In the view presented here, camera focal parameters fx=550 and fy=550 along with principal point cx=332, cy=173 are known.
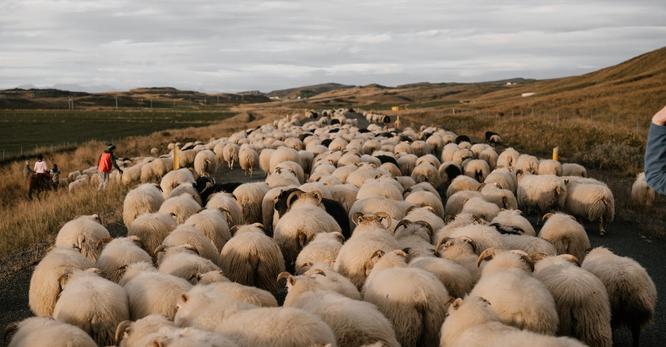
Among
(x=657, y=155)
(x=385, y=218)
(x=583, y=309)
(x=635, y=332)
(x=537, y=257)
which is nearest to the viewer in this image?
(x=657, y=155)

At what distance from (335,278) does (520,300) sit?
2.06 m

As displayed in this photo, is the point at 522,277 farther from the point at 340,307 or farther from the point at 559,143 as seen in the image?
the point at 559,143

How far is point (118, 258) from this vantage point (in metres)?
7.78

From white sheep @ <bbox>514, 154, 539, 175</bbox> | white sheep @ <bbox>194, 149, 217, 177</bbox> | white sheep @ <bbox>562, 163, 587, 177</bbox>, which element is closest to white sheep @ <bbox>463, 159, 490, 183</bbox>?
white sheep @ <bbox>514, 154, 539, 175</bbox>

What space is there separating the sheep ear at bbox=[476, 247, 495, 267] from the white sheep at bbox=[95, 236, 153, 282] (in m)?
4.55

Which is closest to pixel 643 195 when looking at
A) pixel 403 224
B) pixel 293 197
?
pixel 403 224

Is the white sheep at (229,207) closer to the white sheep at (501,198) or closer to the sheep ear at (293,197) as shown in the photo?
the sheep ear at (293,197)

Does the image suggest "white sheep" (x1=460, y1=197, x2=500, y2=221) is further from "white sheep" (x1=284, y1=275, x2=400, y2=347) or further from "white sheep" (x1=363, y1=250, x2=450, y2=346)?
Answer: "white sheep" (x1=284, y1=275, x2=400, y2=347)

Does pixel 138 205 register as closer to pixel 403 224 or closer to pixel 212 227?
pixel 212 227

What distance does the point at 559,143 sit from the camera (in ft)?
93.1

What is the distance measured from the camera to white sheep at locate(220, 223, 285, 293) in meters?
7.98

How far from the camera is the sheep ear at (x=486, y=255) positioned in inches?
280

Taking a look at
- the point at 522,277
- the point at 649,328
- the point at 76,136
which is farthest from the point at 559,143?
the point at 76,136

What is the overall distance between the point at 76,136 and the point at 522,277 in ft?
161
